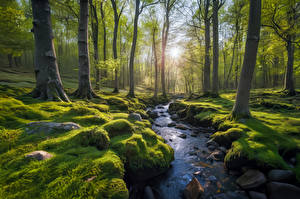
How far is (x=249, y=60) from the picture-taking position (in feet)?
16.2

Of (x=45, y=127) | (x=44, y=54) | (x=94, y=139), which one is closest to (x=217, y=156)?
(x=94, y=139)

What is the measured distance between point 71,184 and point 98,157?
687 millimetres

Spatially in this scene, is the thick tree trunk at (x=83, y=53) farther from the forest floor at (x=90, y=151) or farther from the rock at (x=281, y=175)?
the rock at (x=281, y=175)

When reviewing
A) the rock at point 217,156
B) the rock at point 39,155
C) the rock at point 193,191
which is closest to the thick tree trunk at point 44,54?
the rock at point 39,155

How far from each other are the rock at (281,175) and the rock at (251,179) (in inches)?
7.1

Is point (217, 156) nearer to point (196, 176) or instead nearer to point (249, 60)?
point (196, 176)


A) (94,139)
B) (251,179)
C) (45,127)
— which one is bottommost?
(251,179)

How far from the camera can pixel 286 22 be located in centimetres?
898

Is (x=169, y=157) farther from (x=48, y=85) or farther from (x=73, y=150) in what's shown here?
(x=48, y=85)

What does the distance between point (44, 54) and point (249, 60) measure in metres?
8.87

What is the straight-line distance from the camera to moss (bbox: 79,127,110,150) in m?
2.85

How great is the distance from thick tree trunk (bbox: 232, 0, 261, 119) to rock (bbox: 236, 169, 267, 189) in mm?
2800

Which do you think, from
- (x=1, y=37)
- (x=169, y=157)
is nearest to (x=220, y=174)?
(x=169, y=157)

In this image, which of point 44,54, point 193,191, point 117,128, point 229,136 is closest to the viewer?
point 193,191
